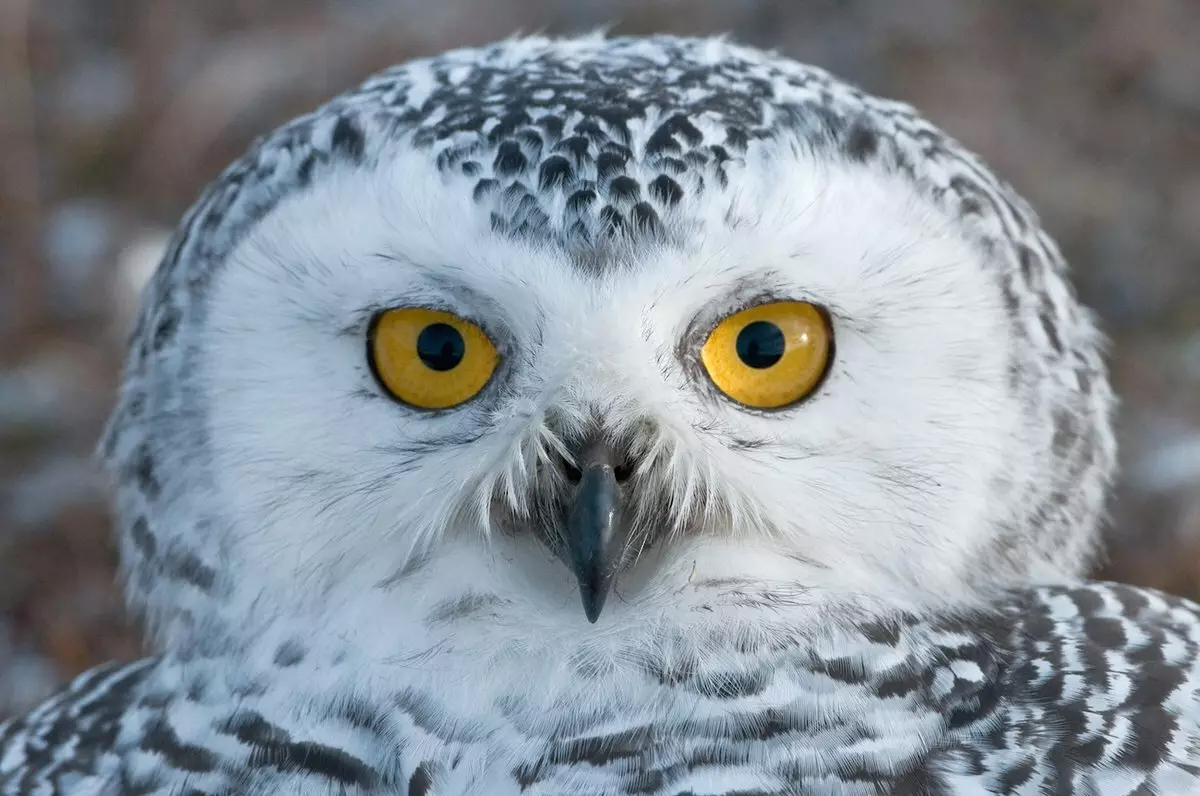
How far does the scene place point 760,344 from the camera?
70.9 inches

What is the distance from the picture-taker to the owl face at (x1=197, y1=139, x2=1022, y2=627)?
176 cm

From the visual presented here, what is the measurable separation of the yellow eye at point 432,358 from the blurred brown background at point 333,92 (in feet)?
8.12

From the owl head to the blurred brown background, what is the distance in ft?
7.15

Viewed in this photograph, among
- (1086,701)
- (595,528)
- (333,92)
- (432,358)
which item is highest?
(333,92)

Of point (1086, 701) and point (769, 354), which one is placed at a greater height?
point (769, 354)

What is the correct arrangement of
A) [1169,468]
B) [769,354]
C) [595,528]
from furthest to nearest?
[1169,468], [769,354], [595,528]

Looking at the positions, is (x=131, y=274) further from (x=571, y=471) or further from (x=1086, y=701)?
(x=1086, y=701)

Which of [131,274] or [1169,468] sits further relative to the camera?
[131,274]

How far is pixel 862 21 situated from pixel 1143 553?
134 inches

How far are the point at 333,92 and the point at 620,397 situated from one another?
4.91 m

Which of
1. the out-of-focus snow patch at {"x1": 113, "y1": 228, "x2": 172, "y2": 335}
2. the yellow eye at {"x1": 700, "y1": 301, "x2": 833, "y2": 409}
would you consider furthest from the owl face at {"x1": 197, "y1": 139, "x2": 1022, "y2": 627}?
the out-of-focus snow patch at {"x1": 113, "y1": 228, "x2": 172, "y2": 335}

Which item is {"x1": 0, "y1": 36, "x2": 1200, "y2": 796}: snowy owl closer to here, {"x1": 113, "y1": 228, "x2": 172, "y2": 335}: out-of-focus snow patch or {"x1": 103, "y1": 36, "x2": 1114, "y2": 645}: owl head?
{"x1": 103, "y1": 36, "x2": 1114, "y2": 645}: owl head

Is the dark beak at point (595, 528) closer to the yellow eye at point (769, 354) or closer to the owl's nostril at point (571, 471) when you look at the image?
the owl's nostril at point (571, 471)

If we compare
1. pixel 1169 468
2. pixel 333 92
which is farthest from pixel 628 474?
pixel 333 92
